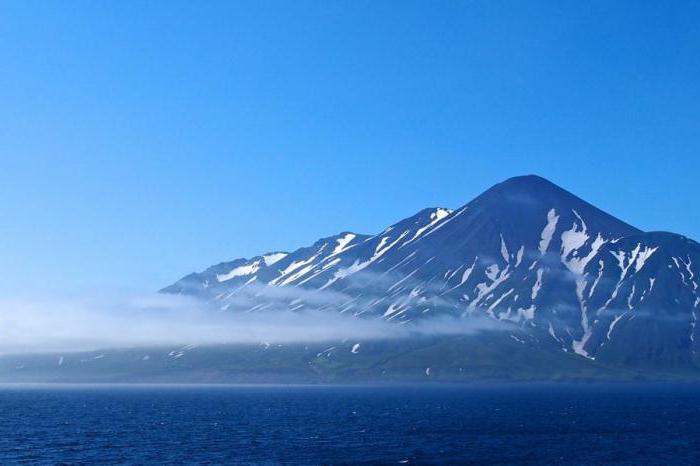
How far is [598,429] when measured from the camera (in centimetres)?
17488

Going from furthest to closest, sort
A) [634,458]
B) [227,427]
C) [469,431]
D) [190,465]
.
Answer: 1. [227,427]
2. [469,431]
3. [634,458]
4. [190,465]

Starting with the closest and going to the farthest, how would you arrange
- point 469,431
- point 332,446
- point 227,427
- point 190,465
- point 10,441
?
1. point 190,465
2. point 332,446
3. point 10,441
4. point 469,431
5. point 227,427

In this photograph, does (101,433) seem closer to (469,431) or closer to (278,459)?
(278,459)

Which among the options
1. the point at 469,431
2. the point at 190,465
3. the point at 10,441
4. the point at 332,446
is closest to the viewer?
the point at 190,465

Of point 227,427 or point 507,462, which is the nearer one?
point 507,462

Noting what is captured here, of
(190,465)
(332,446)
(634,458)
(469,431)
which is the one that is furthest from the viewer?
(469,431)

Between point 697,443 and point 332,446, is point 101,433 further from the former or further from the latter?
point 697,443

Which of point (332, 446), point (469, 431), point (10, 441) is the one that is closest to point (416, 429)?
point (469, 431)

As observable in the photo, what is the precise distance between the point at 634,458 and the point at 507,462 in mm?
21423

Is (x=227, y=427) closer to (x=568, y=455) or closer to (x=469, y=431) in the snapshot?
(x=469, y=431)

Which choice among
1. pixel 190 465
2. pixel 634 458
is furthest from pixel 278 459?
pixel 634 458

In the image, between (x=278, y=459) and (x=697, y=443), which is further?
(x=697, y=443)

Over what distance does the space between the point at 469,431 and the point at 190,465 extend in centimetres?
7169

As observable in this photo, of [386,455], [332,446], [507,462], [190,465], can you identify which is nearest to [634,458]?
[507,462]
